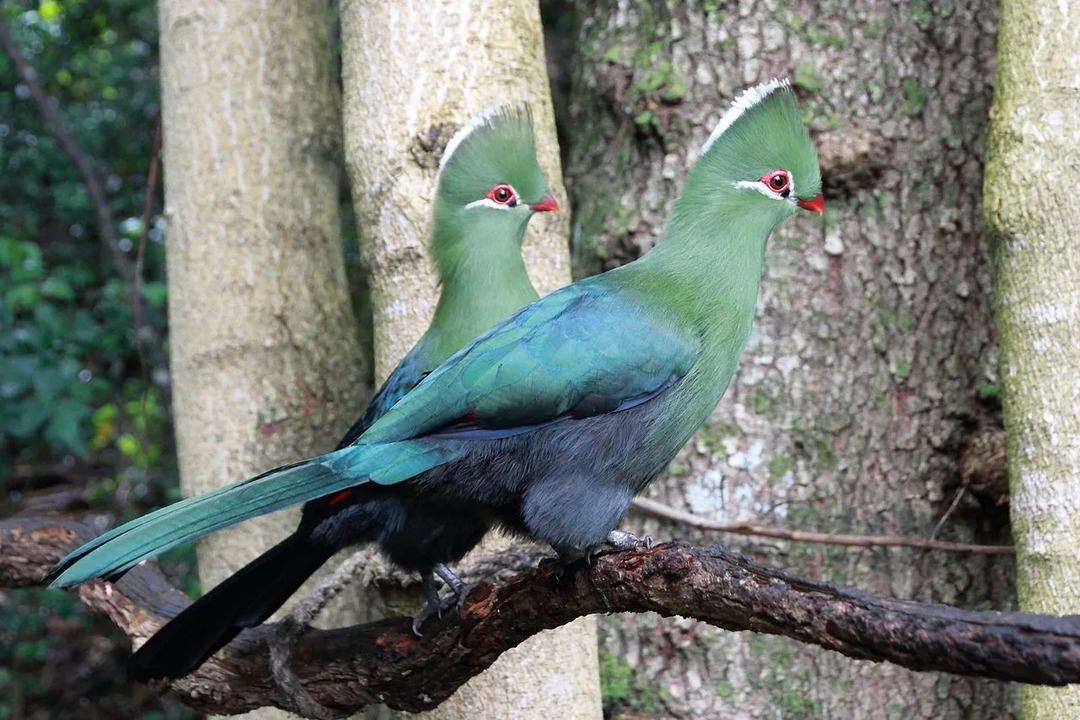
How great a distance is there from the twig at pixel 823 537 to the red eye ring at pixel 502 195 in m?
0.87

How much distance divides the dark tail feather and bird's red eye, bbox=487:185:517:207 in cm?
84

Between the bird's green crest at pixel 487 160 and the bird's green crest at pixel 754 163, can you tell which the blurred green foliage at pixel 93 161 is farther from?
the bird's green crest at pixel 754 163

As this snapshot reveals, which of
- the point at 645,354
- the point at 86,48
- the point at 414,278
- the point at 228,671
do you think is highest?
the point at 86,48

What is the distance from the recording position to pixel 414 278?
2598 mm

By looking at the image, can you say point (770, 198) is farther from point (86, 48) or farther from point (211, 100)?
point (86, 48)

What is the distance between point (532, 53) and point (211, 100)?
0.90m

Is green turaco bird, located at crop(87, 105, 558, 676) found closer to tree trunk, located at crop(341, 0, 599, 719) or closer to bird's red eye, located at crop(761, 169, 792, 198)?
tree trunk, located at crop(341, 0, 599, 719)

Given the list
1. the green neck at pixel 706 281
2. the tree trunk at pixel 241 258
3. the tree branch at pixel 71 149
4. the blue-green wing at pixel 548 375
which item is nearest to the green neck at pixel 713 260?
the green neck at pixel 706 281

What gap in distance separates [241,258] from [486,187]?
863 mm

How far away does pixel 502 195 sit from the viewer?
2.46 m

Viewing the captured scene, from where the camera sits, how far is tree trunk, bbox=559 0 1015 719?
2750 mm

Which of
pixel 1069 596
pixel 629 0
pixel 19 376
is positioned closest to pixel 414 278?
pixel 629 0

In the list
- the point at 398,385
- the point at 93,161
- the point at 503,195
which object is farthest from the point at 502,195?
the point at 93,161

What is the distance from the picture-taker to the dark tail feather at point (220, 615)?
2.09m
